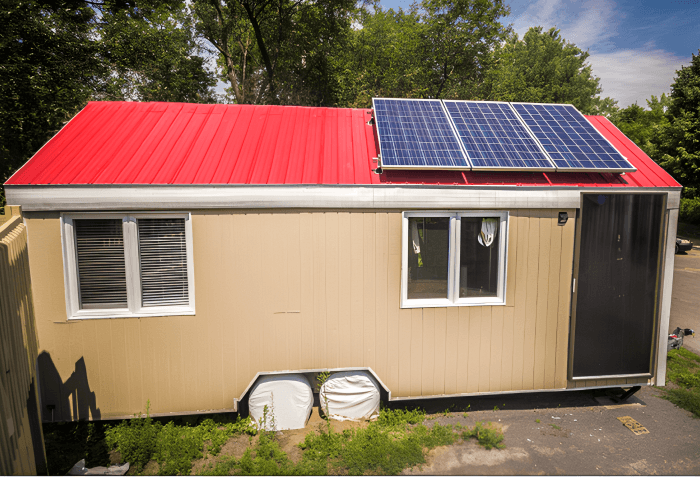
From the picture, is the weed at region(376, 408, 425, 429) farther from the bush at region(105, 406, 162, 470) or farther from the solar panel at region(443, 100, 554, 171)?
the solar panel at region(443, 100, 554, 171)

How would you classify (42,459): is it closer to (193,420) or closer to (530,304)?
(193,420)

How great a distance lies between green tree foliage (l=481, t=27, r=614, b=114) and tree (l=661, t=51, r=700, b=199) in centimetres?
1049

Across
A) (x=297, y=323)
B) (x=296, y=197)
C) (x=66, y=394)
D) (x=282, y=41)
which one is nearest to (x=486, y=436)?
(x=297, y=323)

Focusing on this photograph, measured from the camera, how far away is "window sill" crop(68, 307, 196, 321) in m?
4.62

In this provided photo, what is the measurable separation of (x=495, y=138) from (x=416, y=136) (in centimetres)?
128

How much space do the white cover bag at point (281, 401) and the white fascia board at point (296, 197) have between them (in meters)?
2.44

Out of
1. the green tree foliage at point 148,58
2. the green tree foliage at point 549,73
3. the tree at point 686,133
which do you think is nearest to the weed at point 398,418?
the green tree foliage at point 148,58

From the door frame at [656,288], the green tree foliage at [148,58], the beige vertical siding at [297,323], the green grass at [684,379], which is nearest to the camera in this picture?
the beige vertical siding at [297,323]

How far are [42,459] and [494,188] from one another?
6.37m

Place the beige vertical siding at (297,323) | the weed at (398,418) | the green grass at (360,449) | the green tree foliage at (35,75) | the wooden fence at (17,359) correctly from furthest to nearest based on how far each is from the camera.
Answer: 1. the green tree foliage at (35,75)
2. the weed at (398,418)
3. the beige vertical siding at (297,323)
4. the green grass at (360,449)
5. the wooden fence at (17,359)

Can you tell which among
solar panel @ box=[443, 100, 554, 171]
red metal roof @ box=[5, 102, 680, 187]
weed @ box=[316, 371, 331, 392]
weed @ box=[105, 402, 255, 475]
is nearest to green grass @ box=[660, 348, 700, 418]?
red metal roof @ box=[5, 102, 680, 187]

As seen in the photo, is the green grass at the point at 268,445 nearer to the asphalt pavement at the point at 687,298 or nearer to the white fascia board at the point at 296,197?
the white fascia board at the point at 296,197

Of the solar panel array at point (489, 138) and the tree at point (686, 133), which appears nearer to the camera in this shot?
the solar panel array at point (489, 138)

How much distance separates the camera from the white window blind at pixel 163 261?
4699mm
